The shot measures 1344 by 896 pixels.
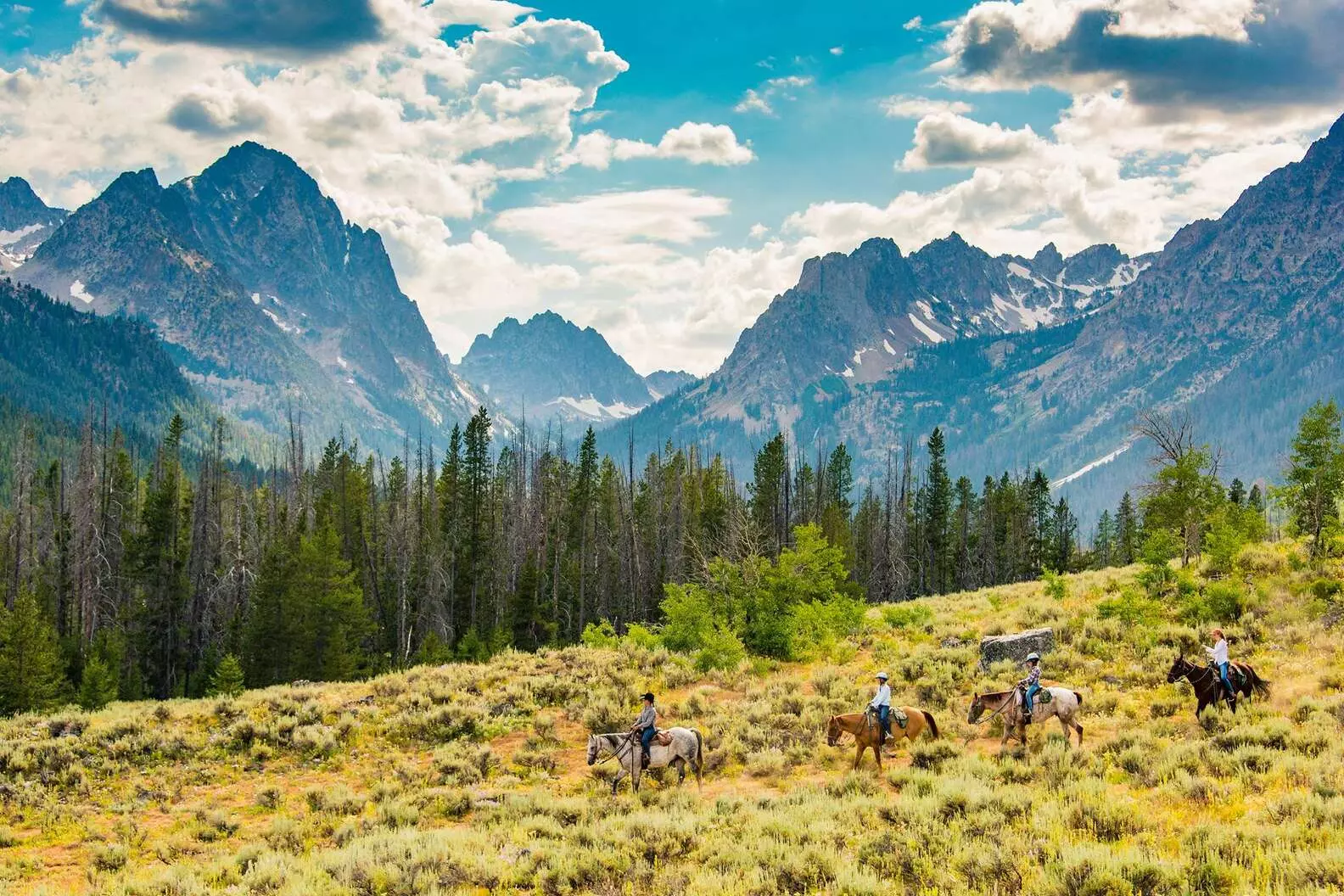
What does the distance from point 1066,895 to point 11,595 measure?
63000 millimetres

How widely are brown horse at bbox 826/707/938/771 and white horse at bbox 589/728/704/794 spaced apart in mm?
3280

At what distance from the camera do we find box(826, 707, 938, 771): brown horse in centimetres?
1766

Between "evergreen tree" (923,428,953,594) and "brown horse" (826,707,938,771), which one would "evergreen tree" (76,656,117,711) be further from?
"evergreen tree" (923,428,953,594)

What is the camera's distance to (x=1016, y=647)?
978 inches

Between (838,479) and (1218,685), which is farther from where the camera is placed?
(838,479)

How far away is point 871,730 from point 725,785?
336 cm

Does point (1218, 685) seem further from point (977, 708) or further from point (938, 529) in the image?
point (938, 529)

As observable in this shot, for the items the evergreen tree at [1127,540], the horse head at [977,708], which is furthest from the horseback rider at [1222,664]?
the evergreen tree at [1127,540]

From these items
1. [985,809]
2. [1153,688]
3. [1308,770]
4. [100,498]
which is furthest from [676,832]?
[100,498]

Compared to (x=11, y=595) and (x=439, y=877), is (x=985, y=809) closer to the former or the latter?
(x=439, y=877)

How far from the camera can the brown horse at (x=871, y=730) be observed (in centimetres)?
1766

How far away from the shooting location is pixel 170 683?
51.1 metres

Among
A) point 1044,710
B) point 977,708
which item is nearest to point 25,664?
point 977,708

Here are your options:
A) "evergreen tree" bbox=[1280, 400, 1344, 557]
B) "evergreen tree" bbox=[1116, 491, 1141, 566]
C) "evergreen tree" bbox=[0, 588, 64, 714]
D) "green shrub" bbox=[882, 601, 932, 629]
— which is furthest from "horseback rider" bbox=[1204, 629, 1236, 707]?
"evergreen tree" bbox=[1116, 491, 1141, 566]
